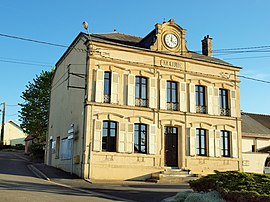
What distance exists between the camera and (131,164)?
779 inches

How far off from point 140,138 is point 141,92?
2869mm

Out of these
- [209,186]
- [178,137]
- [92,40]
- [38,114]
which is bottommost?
[209,186]

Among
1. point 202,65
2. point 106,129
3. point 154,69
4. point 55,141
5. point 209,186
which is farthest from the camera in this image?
point 55,141

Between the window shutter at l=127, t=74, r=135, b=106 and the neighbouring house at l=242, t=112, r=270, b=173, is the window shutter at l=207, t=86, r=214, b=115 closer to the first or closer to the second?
the neighbouring house at l=242, t=112, r=270, b=173

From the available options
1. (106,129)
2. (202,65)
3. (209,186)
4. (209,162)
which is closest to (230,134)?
(209,162)

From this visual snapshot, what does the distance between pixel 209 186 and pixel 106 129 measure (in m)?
9.76

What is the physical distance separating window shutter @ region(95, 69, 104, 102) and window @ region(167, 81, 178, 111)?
15.3 feet

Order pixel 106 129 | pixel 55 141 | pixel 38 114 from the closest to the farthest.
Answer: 1. pixel 106 129
2. pixel 55 141
3. pixel 38 114

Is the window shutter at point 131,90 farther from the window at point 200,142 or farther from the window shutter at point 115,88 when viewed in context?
the window at point 200,142

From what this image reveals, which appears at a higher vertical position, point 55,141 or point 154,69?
point 154,69

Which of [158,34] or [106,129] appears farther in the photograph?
[158,34]

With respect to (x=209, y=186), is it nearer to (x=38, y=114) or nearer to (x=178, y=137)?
(x=178, y=137)

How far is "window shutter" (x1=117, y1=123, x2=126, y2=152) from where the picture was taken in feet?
64.5

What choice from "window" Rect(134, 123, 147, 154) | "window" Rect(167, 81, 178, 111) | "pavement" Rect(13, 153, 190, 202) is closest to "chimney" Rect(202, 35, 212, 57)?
"window" Rect(167, 81, 178, 111)
